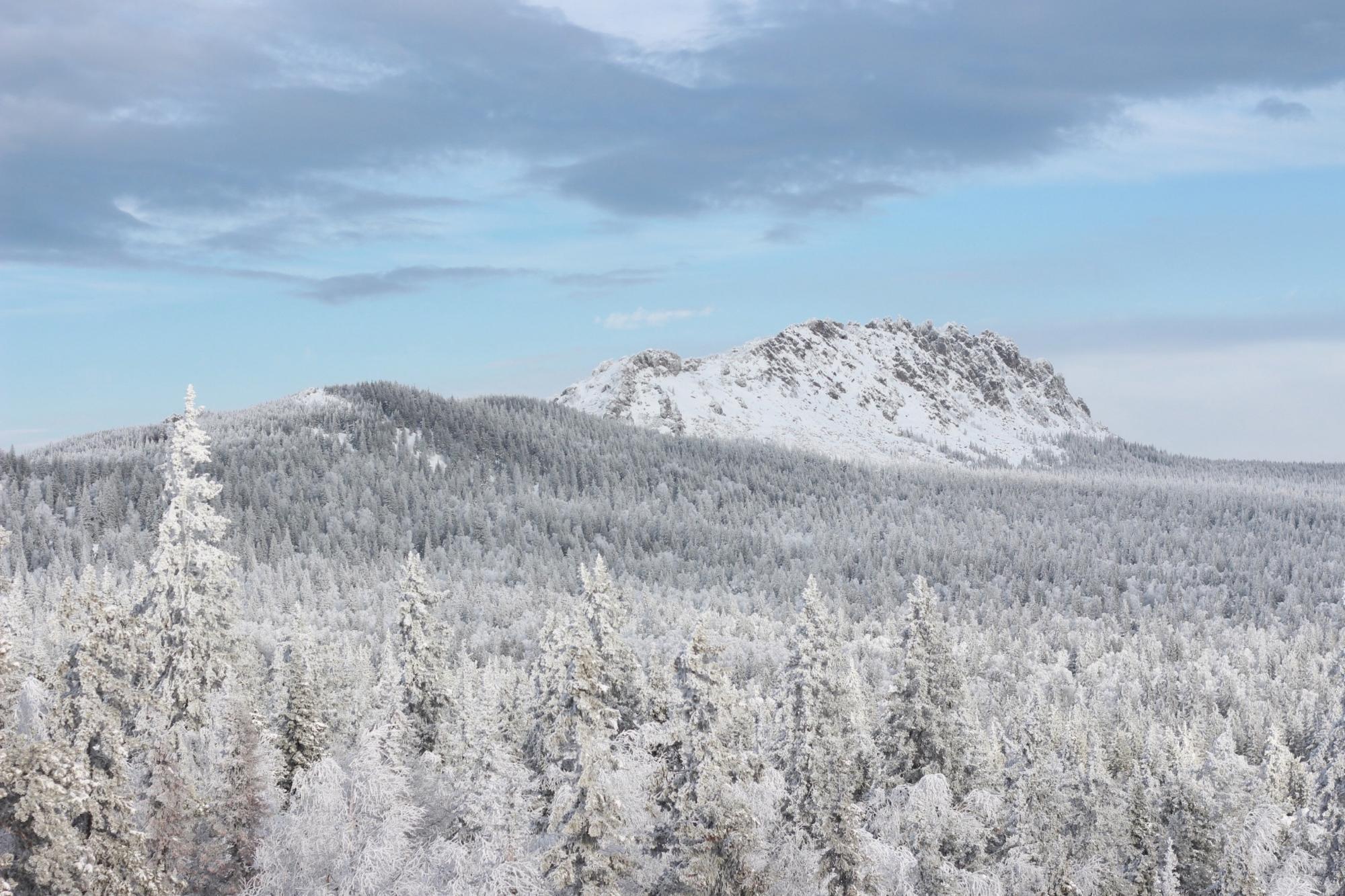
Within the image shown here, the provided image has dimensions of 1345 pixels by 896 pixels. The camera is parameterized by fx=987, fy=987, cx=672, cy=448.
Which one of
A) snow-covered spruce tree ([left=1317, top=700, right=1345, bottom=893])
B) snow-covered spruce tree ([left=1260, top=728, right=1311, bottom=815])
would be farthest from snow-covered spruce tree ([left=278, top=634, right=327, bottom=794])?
snow-covered spruce tree ([left=1260, top=728, right=1311, bottom=815])

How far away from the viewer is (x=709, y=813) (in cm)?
2909

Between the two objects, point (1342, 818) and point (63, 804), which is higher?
point (63, 804)

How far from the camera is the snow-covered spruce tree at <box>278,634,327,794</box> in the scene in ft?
140

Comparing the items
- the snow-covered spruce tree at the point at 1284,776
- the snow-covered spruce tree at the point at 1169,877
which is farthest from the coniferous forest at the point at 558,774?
the snow-covered spruce tree at the point at 1284,776

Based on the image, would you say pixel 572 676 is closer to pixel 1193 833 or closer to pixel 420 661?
pixel 420 661

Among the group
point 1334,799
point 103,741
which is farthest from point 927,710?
point 103,741

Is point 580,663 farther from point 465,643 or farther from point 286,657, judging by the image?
point 465,643

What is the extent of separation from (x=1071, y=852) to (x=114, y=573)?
470ft

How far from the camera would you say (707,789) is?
2898cm

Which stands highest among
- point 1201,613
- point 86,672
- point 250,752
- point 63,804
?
point 86,672

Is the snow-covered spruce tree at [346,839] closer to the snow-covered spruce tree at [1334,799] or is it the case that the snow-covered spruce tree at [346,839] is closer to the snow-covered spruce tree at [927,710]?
the snow-covered spruce tree at [927,710]

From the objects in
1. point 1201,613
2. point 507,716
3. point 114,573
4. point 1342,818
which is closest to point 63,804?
point 1342,818

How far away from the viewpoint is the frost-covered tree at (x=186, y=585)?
28172 millimetres

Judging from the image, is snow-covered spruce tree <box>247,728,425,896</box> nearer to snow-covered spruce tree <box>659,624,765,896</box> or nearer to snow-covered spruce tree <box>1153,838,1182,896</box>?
snow-covered spruce tree <box>659,624,765,896</box>
